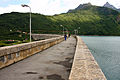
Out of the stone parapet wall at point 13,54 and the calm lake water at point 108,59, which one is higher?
the stone parapet wall at point 13,54

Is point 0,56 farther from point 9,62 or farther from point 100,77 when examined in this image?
point 100,77

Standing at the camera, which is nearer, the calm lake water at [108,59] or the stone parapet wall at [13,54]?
the stone parapet wall at [13,54]

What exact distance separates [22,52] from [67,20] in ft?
606

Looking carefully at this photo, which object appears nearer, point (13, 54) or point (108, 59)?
point (13, 54)

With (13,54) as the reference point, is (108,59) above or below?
below

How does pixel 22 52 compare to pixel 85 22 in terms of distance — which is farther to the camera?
pixel 85 22

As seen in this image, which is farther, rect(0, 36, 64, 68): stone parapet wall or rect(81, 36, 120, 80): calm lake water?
rect(81, 36, 120, 80): calm lake water

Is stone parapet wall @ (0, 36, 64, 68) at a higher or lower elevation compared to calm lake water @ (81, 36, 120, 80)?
higher

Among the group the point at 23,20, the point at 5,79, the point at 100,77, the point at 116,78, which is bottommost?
the point at 116,78

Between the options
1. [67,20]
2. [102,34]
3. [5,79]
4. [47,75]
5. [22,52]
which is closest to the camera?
[5,79]

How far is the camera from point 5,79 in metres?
4.79

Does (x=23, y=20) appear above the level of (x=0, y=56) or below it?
above

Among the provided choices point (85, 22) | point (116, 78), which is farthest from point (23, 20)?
point (116, 78)

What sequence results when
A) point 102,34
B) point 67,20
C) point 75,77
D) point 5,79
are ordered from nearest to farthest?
point 75,77 < point 5,79 < point 102,34 < point 67,20
